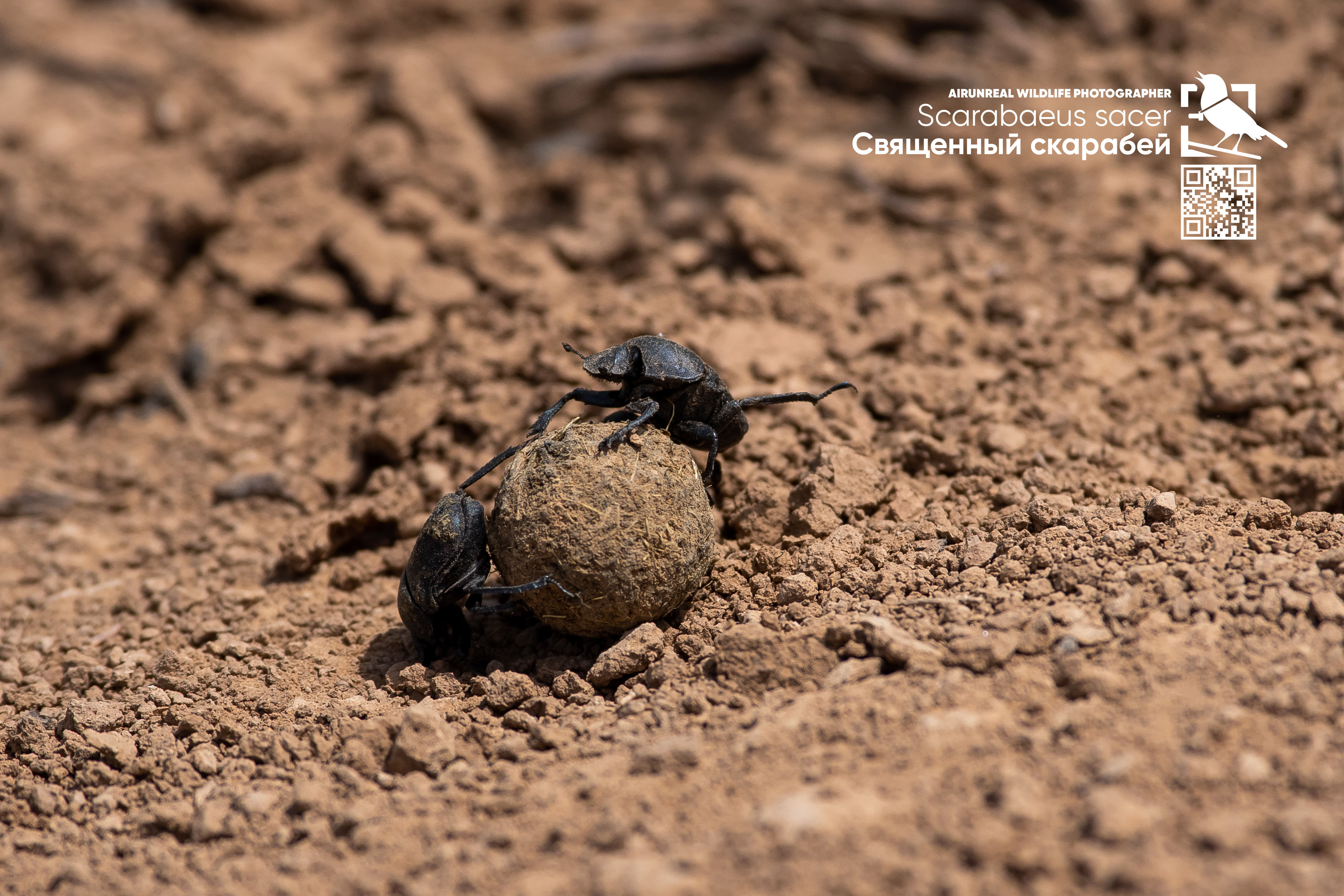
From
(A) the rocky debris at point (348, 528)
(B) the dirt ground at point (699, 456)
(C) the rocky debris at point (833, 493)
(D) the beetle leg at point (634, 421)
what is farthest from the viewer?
(A) the rocky debris at point (348, 528)

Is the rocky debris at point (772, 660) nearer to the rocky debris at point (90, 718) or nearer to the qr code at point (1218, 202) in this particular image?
the rocky debris at point (90, 718)

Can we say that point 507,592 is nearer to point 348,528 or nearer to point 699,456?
point 348,528

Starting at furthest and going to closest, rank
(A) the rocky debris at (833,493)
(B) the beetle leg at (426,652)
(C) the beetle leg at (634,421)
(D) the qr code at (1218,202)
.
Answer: (D) the qr code at (1218,202) < (A) the rocky debris at (833,493) < (B) the beetle leg at (426,652) < (C) the beetle leg at (634,421)

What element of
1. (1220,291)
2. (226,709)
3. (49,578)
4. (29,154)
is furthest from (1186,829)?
(29,154)

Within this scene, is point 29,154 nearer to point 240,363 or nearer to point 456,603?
point 240,363

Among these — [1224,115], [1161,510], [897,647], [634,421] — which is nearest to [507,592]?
[634,421]

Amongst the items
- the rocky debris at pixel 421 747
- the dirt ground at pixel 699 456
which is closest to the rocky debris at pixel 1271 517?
the dirt ground at pixel 699 456
